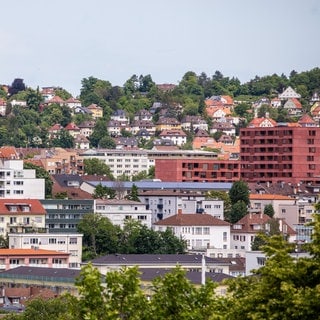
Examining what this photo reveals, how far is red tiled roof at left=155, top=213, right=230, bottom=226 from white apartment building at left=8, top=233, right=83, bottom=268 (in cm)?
911

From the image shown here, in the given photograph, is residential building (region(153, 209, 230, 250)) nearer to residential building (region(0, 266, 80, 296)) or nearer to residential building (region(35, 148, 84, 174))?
residential building (region(0, 266, 80, 296))

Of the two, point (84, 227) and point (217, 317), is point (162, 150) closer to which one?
point (84, 227)

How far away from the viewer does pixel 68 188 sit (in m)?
124

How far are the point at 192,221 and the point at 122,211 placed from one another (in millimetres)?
4753

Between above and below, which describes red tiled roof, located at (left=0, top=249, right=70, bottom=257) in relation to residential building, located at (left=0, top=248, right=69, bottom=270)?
above

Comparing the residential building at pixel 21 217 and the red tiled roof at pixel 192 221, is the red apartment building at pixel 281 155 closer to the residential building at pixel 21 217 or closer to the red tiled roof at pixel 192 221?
the red tiled roof at pixel 192 221

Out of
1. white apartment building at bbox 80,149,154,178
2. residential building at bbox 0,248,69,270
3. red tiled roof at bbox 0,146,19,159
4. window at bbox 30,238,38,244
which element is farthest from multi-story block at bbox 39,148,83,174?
residential building at bbox 0,248,69,270

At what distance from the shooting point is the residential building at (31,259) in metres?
90.4

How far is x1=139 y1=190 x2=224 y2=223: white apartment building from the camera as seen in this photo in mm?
114312

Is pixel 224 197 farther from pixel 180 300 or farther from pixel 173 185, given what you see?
pixel 180 300

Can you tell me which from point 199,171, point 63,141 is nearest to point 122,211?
point 199,171

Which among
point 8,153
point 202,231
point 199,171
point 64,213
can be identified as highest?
point 8,153

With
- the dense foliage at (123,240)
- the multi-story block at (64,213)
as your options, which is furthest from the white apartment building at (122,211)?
the dense foliage at (123,240)

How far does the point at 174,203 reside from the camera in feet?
385
